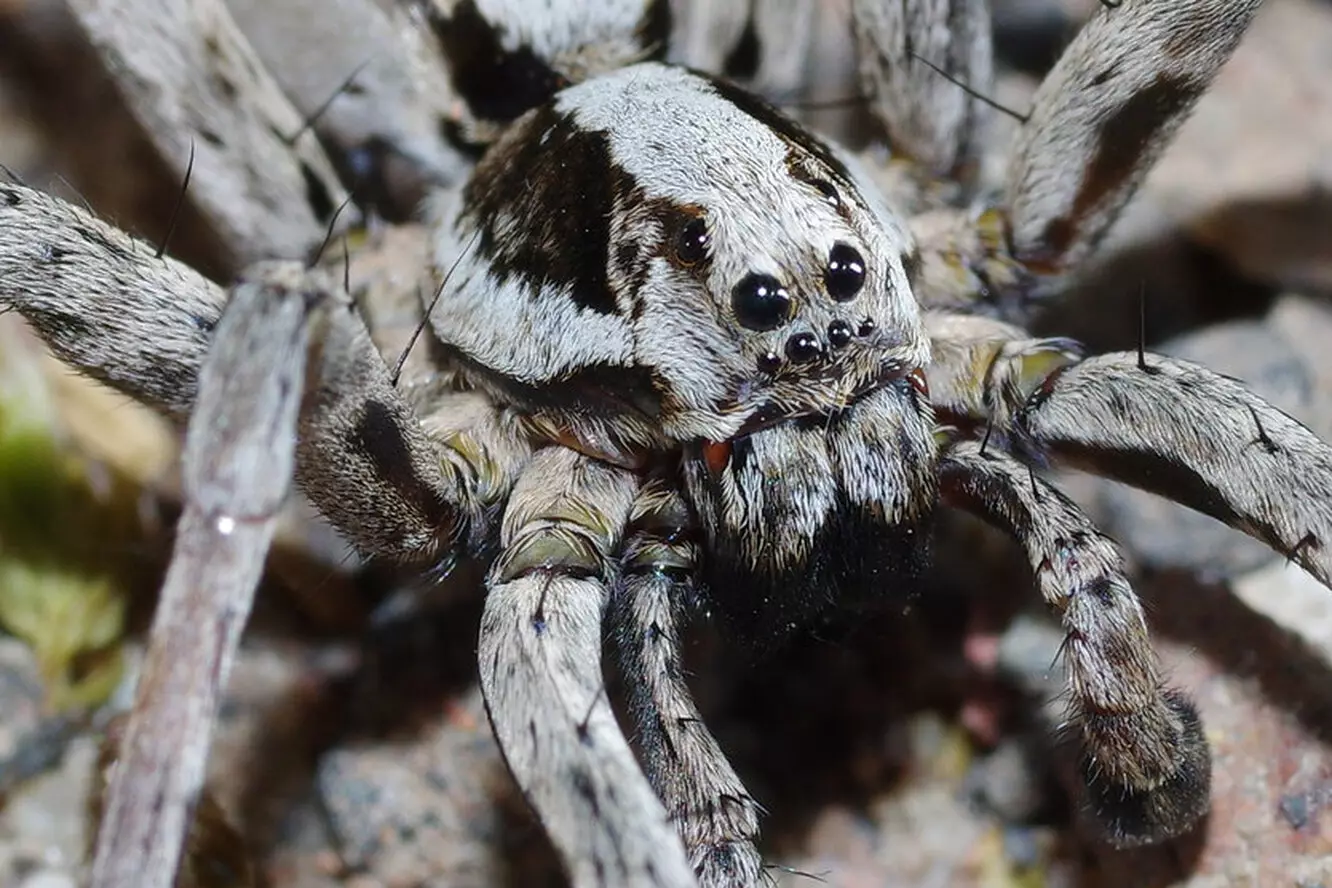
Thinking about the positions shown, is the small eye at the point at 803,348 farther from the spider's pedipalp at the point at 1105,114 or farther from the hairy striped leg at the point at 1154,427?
the spider's pedipalp at the point at 1105,114

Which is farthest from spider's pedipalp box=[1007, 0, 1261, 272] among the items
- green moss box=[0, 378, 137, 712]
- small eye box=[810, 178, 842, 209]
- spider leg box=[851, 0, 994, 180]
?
green moss box=[0, 378, 137, 712]

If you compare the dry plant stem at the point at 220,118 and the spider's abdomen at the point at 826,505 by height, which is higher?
the dry plant stem at the point at 220,118

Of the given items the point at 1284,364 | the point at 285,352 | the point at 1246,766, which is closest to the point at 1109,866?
the point at 1246,766

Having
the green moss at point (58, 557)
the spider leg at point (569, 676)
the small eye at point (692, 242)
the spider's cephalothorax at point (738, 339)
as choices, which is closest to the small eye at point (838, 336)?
the spider's cephalothorax at point (738, 339)

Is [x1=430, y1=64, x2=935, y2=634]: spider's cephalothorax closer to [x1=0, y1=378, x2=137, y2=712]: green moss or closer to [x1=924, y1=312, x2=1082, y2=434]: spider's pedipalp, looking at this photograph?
[x1=924, y1=312, x2=1082, y2=434]: spider's pedipalp

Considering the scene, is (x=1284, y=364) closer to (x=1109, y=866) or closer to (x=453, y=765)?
(x=1109, y=866)
